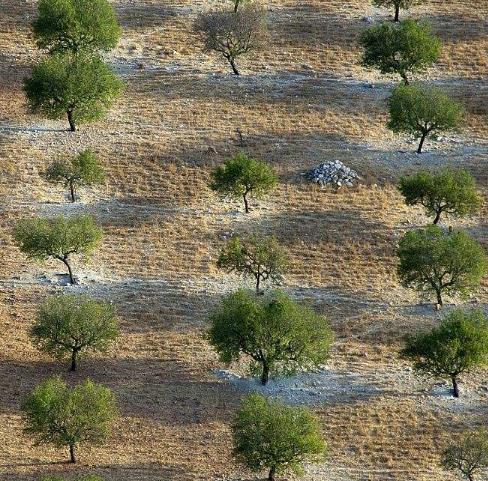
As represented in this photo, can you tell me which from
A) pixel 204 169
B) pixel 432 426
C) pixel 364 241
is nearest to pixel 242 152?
pixel 204 169

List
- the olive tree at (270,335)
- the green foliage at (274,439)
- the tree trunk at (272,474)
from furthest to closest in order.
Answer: the olive tree at (270,335) < the tree trunk at (272,474) < the green foliage at (274,439)

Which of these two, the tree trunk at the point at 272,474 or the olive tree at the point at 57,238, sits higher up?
the olive tree at the point at 57,238

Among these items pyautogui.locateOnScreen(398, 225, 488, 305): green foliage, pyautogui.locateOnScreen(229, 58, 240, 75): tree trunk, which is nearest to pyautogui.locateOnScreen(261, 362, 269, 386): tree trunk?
pyautogui.locateOnScreen(398, 225, 488, 305): green foliage

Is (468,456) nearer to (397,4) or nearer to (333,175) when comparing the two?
(333,175)

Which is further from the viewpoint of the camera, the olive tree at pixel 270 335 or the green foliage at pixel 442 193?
the green foliage at pixel 442 193

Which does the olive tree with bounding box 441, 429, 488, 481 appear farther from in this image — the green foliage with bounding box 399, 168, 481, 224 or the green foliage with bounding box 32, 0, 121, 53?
the green foliage with bounding box 32, 0, 121, 53

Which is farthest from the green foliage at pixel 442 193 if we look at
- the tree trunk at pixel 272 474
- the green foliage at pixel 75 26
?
the tree trunk at pixel 272 474

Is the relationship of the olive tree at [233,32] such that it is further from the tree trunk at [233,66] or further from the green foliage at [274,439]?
the green foliage at [274,439]
